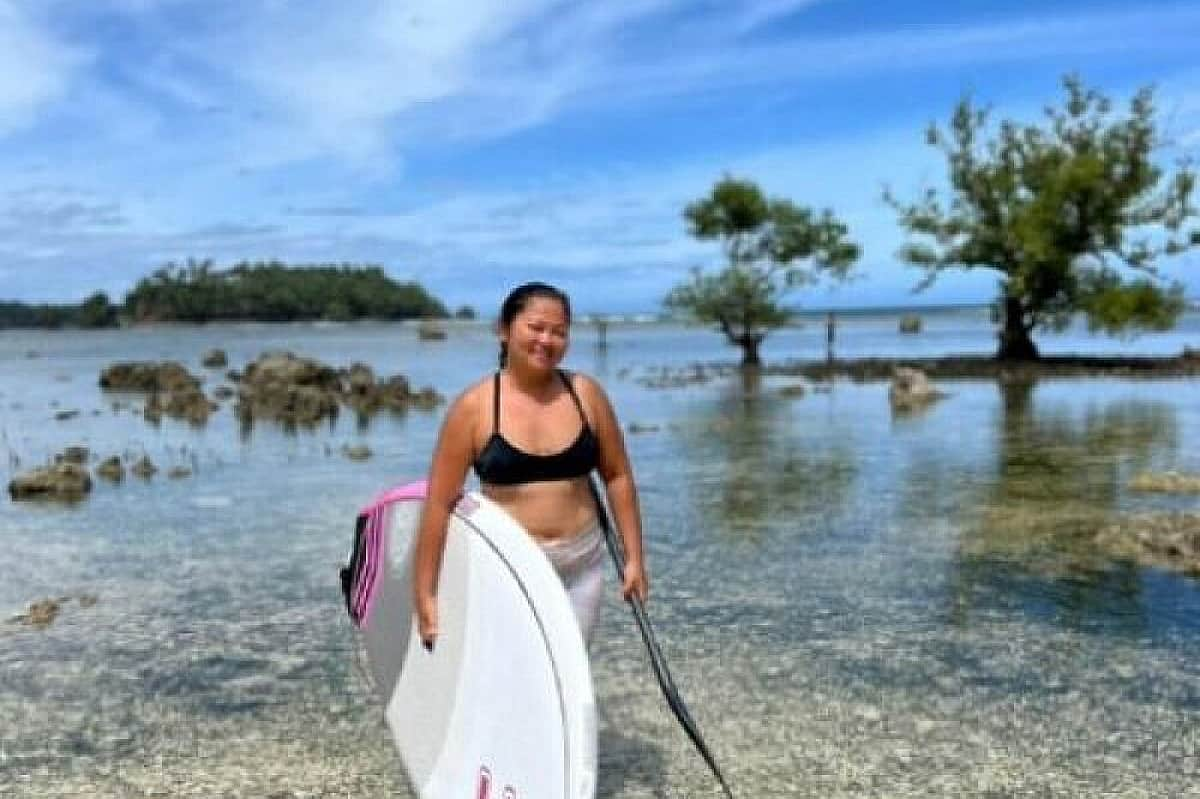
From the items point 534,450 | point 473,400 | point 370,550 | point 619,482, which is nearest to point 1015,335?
point 619,482

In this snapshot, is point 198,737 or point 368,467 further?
point 368,467

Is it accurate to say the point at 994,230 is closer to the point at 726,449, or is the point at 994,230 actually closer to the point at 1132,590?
the point at 726,449

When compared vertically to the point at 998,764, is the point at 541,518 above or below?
above

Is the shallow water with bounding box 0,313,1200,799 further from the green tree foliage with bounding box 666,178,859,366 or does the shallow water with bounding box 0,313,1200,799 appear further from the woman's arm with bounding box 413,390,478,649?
the green tree foliage with bounding box 666,178,859,366

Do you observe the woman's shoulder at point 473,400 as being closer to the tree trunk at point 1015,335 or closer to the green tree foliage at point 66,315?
the tree trunk at point 1015,335

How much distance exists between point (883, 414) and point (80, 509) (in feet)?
48.9

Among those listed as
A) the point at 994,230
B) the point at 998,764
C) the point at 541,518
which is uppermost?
the point at 994,230

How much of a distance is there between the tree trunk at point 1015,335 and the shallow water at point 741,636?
20.2 meters

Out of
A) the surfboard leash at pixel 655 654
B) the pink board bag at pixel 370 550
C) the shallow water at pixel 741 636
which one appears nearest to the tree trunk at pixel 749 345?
the shallow water at pixel 741 636

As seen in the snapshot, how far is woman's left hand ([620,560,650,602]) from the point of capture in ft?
15.7

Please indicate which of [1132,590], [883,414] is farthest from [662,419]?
[1132,590]

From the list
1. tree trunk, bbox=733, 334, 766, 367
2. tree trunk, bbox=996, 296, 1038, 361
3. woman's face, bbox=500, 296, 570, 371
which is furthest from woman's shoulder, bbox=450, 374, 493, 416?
tree trunk, bbox=733, 334, 766, 367

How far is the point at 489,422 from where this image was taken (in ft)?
14.9

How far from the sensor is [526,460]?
460 cm
